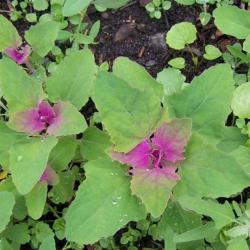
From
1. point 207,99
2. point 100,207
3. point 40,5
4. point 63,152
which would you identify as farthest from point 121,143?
point 40,5

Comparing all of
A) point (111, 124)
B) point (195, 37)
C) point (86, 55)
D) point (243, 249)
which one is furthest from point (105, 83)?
point (195, 37)

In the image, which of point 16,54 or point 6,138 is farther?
point 16,54

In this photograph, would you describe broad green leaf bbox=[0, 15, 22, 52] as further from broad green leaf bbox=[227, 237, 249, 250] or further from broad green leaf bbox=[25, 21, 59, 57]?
broad green leaf bbox=[227, 237, 249, 250]

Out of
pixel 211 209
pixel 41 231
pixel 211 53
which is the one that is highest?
pixel 211 209

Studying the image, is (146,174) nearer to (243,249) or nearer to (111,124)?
(111,124)

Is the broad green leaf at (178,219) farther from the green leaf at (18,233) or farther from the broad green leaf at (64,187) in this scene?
the green leaf at (18,233)

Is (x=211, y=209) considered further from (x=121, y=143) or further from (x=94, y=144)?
(x=94, y=144)

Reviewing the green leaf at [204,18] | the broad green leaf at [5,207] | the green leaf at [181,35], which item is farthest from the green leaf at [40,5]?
the broad green leaf at [5,207]
